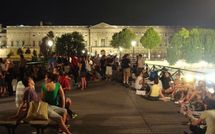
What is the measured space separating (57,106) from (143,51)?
150355 mm

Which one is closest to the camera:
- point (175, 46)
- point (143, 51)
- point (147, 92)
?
point (147, 92)

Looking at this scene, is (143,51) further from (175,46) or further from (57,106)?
(57,106)

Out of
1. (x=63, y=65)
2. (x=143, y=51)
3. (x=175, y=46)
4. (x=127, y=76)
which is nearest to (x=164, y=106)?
(x=127, y=76)

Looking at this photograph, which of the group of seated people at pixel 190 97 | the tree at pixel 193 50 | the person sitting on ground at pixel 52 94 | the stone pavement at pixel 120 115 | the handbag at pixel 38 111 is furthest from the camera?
the tree at pixel 193 50

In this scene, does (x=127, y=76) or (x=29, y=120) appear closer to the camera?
(x=29, y=120)

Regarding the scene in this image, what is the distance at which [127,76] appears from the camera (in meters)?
29.3

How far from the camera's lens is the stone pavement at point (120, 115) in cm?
1386

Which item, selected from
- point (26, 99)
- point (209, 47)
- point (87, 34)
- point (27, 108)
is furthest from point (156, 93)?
point (87, 34)

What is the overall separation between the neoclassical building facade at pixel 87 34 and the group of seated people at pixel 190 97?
142341 millimetres

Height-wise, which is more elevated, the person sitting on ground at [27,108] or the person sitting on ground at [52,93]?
the person sitting on ground at [52,93]

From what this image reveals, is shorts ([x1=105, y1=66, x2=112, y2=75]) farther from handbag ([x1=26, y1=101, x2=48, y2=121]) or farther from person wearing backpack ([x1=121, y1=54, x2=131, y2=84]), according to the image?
handbag ([x1=26, y1=101, x2=48, y2=121])

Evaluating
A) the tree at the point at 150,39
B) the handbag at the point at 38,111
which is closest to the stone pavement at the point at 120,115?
the handbag at the point at 38,111

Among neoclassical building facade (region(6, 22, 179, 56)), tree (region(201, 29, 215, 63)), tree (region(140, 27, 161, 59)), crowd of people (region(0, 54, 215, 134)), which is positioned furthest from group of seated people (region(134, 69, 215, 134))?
neoclassical building facade (region(6, 22, 179, 56))

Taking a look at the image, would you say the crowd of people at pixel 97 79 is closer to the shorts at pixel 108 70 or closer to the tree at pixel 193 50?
the shorts at pixel 108 70
